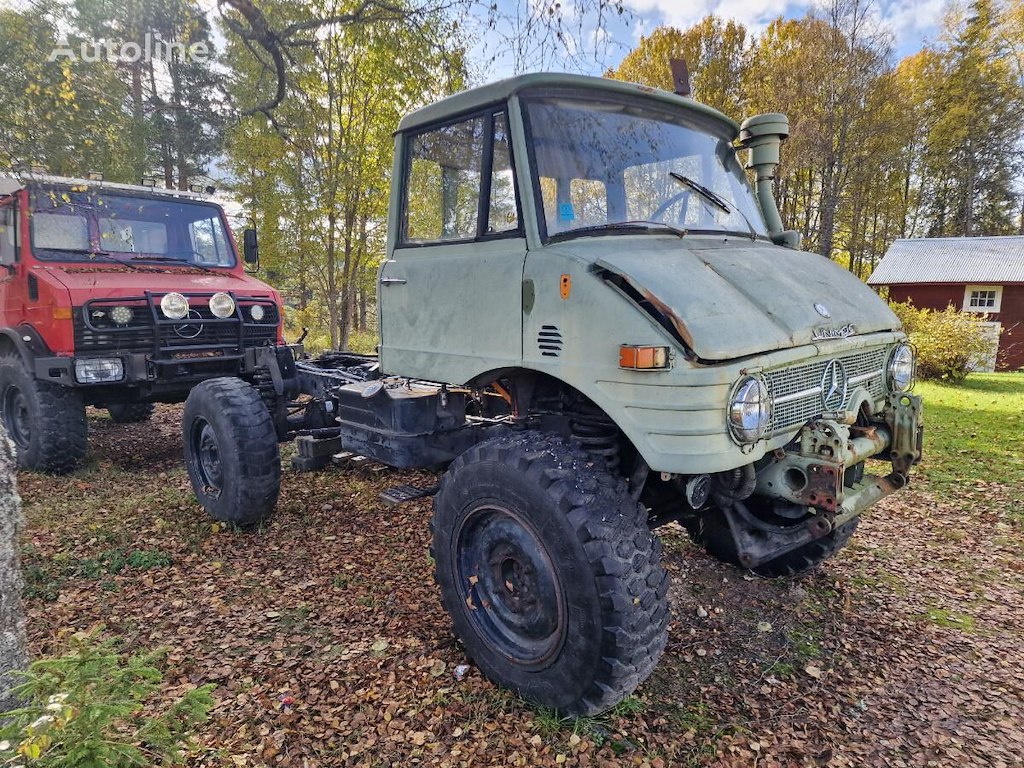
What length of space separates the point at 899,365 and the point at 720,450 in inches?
64.7

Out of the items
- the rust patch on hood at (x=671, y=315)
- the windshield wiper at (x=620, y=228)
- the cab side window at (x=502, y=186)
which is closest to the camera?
the rust patch on hood at (x=671, y=315)

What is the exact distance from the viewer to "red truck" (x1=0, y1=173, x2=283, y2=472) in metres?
5.92

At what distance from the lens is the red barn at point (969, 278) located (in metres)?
22.7

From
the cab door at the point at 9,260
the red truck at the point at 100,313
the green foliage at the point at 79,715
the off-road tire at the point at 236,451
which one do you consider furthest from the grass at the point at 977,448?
the cab door at the point at 9,260

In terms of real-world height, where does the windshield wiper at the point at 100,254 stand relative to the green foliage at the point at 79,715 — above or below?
above

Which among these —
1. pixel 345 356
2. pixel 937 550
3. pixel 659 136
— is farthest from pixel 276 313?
pixel 937 550

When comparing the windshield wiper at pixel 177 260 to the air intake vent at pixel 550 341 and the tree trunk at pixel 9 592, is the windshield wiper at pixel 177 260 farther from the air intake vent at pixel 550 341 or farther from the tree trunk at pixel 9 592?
the air intake vent at pixel 550 341

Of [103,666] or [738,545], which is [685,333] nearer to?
[738,545]

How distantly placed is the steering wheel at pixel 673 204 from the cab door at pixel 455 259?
77 centimetres

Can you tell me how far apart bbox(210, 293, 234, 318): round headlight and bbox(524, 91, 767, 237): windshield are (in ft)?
15.7

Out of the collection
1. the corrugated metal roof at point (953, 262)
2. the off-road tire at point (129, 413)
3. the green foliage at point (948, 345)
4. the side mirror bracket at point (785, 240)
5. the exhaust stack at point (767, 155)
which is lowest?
the off-road tire at point (129, 413)

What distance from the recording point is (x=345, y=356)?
6.43 m

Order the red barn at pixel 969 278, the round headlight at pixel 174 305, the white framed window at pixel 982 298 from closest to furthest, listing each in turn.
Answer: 1. the round headlight at pixel 174 305
2. the red barn at pixel 969 278
3. the white framed window at pixel 982 298

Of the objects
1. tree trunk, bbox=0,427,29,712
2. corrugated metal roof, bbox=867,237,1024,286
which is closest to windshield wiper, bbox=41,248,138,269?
tree trunk, bbox=0,427,29,712
